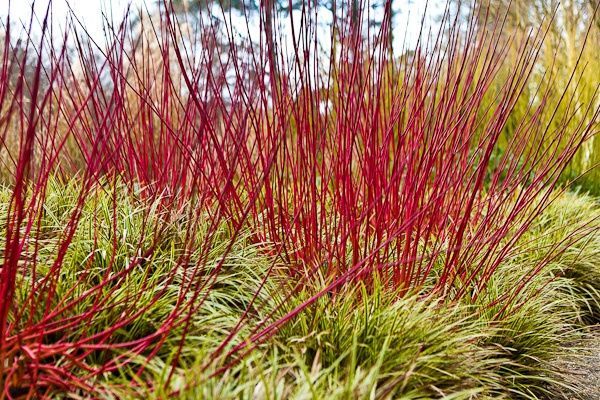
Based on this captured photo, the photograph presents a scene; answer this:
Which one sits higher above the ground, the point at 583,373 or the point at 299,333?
the point at 299,333

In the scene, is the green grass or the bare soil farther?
the bare soil

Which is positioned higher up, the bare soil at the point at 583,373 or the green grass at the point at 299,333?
the green grass at the point at 299,333

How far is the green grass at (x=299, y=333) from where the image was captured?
1118 millimetres

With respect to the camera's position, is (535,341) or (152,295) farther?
(535,341)

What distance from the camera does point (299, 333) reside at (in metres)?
1.47

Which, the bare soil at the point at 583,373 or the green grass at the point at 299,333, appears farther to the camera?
the bare soil at the point at 583,373

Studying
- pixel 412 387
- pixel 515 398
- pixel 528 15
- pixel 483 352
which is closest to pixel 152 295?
pixel 412 387

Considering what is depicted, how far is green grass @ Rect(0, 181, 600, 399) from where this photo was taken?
1.12 metres

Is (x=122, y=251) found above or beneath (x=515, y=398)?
above

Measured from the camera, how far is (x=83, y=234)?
183cm

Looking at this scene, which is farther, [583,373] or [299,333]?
[583,373]

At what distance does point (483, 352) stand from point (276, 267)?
2.21 feet

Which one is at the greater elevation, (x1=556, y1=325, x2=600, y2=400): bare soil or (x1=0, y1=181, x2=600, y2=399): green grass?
(x1=0, y1=181, x2=600, y2=399): green grass

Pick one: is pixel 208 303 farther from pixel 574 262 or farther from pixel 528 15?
pixel 528 15
